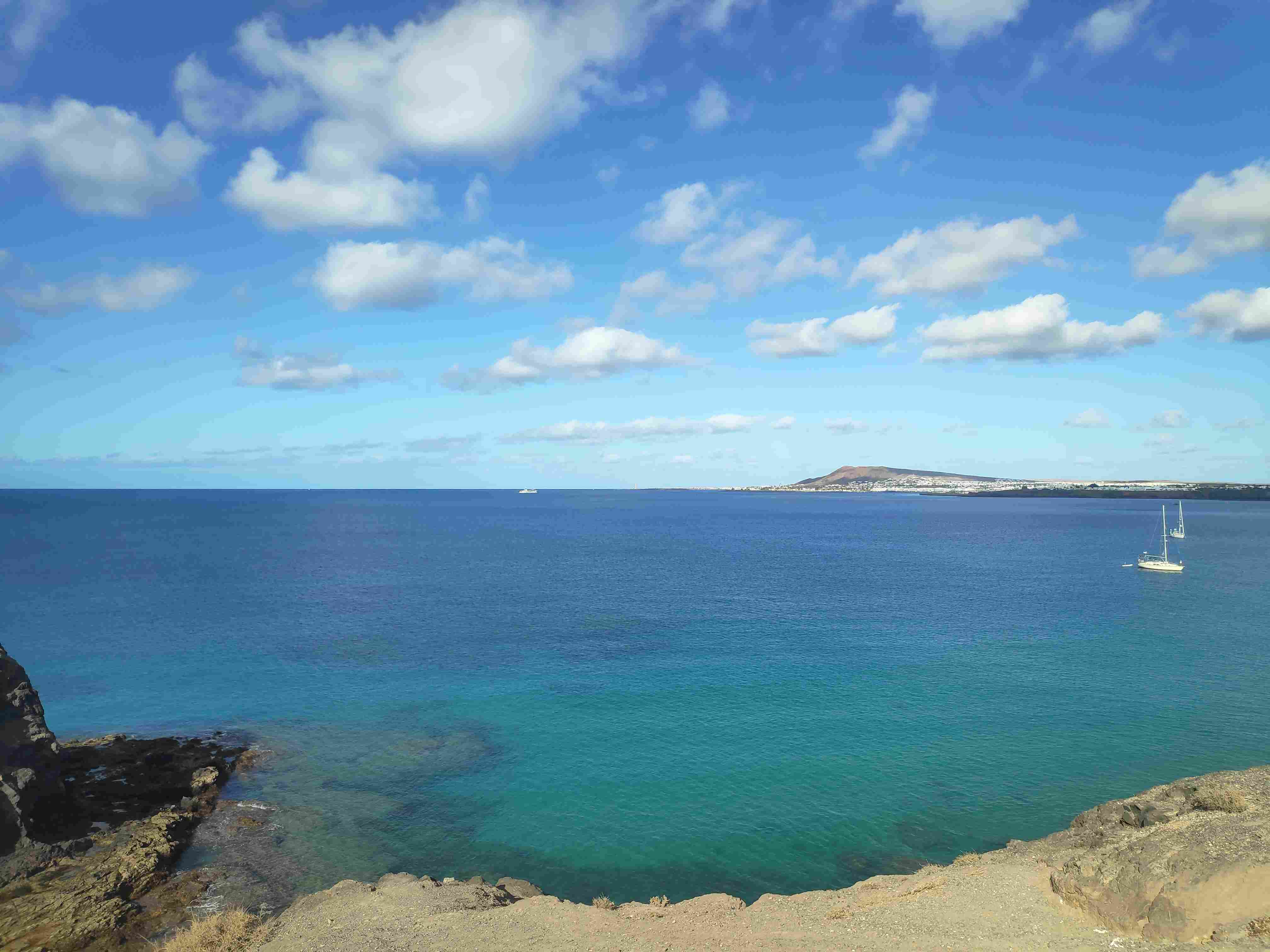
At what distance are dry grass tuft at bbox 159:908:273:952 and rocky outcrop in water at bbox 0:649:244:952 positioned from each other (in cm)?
109

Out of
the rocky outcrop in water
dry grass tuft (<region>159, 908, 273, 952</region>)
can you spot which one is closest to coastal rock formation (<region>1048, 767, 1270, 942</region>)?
dry grass tuft (<region>159, 908, 273, 952</region>)

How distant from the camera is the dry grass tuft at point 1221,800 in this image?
71.0 ft

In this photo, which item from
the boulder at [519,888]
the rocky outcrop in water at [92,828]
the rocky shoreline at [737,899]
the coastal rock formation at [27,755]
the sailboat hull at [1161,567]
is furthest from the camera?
the sailboat hull at [1161,567]

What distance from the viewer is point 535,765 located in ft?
111

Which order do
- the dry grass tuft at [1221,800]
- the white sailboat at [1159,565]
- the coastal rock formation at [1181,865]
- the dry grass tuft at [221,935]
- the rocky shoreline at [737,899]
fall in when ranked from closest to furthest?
the coastal rock formation at [1181,865]
the rocky shoreline at [737,899]
the dry grass tuft at [221,935]
the dry grass tuft at [1221,800]
the white sailboat at [1159,565]

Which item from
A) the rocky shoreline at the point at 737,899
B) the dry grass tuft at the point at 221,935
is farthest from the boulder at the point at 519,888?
the dry grass tuft at the point at 221,935

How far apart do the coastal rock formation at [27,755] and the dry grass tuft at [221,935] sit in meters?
9.68

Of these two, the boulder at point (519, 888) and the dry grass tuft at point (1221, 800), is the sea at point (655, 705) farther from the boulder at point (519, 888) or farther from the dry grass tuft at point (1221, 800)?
the dry grass tuft at point (1221, 800)

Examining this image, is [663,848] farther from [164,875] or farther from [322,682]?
[322,682]

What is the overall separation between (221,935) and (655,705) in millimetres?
24889

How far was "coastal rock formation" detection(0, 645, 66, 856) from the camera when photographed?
26078 mm

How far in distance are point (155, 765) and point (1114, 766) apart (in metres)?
43.9

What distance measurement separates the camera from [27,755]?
27.8m

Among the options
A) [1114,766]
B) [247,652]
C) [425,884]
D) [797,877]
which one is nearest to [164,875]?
[425,884]
